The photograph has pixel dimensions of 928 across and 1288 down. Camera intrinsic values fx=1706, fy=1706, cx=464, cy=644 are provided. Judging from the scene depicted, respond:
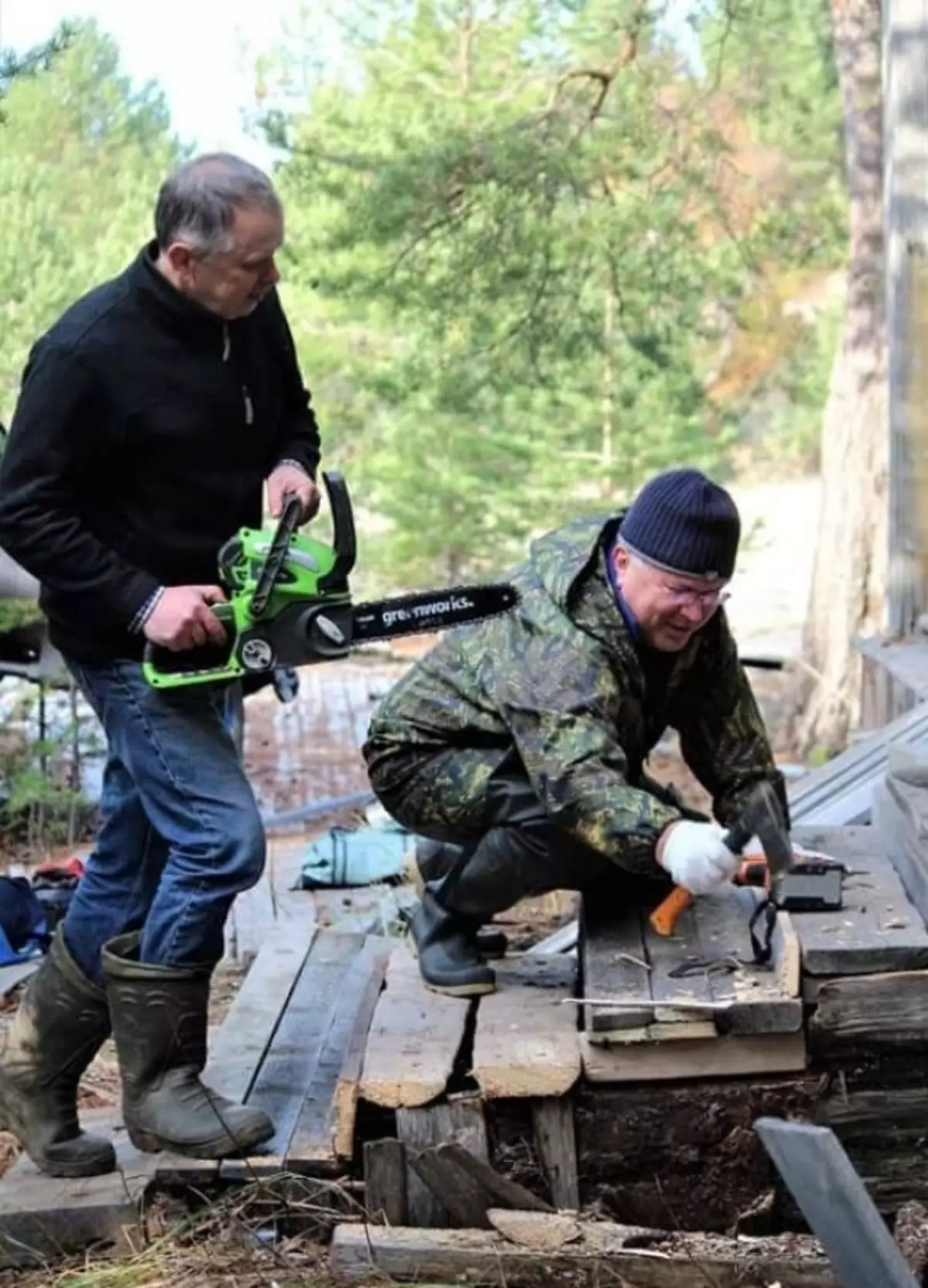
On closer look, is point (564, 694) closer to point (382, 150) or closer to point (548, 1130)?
point (548, 1130)

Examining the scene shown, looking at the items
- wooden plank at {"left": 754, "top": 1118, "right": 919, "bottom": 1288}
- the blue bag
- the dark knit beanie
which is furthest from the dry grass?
the blue bag

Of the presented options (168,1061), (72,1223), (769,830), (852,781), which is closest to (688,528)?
(769,830)

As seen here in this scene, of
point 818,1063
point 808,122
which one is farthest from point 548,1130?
point 808,122

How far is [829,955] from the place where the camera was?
3.16 metres

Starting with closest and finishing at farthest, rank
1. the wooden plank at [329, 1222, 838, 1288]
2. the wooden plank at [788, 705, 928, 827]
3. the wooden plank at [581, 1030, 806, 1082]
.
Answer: the wooden plank at [329, 1222, 838, 1288], the wooden plank at [581, 1030, 806, 1082], the wooden plank at [788, 705, 928, 827]

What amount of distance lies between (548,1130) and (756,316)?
Result: 15.0 m

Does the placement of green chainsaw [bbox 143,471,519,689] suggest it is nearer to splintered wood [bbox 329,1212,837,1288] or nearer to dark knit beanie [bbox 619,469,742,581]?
dark knit beanie [bbox 619,469,742,581]

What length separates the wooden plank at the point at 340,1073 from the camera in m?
3.18

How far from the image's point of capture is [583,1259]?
9.55 feet

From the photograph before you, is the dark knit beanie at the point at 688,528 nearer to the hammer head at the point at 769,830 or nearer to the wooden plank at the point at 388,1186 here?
the hammer head at the point at 769,830

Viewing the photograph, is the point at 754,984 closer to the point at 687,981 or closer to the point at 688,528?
the point at 687,981

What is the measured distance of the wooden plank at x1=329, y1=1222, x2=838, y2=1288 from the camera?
2896mm

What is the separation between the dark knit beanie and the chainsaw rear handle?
0.50m

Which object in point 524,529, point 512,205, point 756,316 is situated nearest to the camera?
point 512,205
